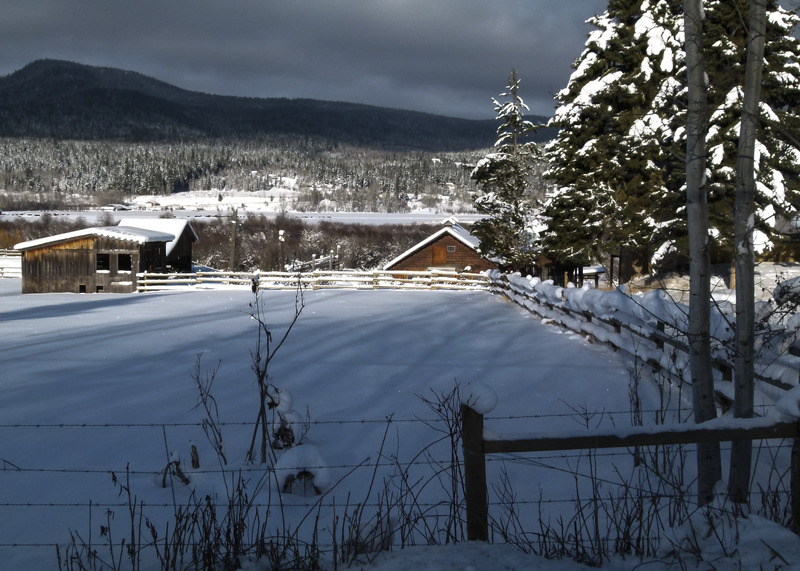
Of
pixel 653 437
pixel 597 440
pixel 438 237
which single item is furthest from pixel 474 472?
pixel 438 237

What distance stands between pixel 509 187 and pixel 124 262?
21.7 m

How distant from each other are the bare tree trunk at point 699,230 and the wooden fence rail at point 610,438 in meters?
0.92

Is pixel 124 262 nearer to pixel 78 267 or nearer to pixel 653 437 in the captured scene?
pixel 78 267

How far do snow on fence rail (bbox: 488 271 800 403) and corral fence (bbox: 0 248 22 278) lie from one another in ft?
152

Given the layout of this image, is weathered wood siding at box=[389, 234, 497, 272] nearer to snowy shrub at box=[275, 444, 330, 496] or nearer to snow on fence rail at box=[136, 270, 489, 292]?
snow on fence rail at box=[136, 270, 489, 292]

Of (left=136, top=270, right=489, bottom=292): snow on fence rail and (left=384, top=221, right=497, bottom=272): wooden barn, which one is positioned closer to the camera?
(left=136, top=270, right=489, bottom=292): snow on fence rail

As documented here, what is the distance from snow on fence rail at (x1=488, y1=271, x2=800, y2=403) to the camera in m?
5.43

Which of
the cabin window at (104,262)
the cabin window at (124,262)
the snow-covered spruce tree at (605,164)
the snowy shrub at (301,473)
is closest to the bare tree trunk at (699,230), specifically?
the snowy shrub at (301,473)

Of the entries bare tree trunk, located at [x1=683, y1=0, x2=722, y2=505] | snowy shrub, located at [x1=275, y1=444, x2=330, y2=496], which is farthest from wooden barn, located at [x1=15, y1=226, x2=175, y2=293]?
bare tree trunk, located at [x1=683, y1=0, x2=722, y2=505]

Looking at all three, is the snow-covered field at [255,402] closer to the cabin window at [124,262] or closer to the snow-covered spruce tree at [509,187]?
the snow-covered spruce tree at [509,187]

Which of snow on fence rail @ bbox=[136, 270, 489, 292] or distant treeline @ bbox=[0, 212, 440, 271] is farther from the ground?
distant treeline @ bbox=[0, 212, 440, 271]

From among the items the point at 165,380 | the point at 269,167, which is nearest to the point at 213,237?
the point at 165,380

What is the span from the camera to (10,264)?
58.3m

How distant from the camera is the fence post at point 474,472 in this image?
3.06 metres
